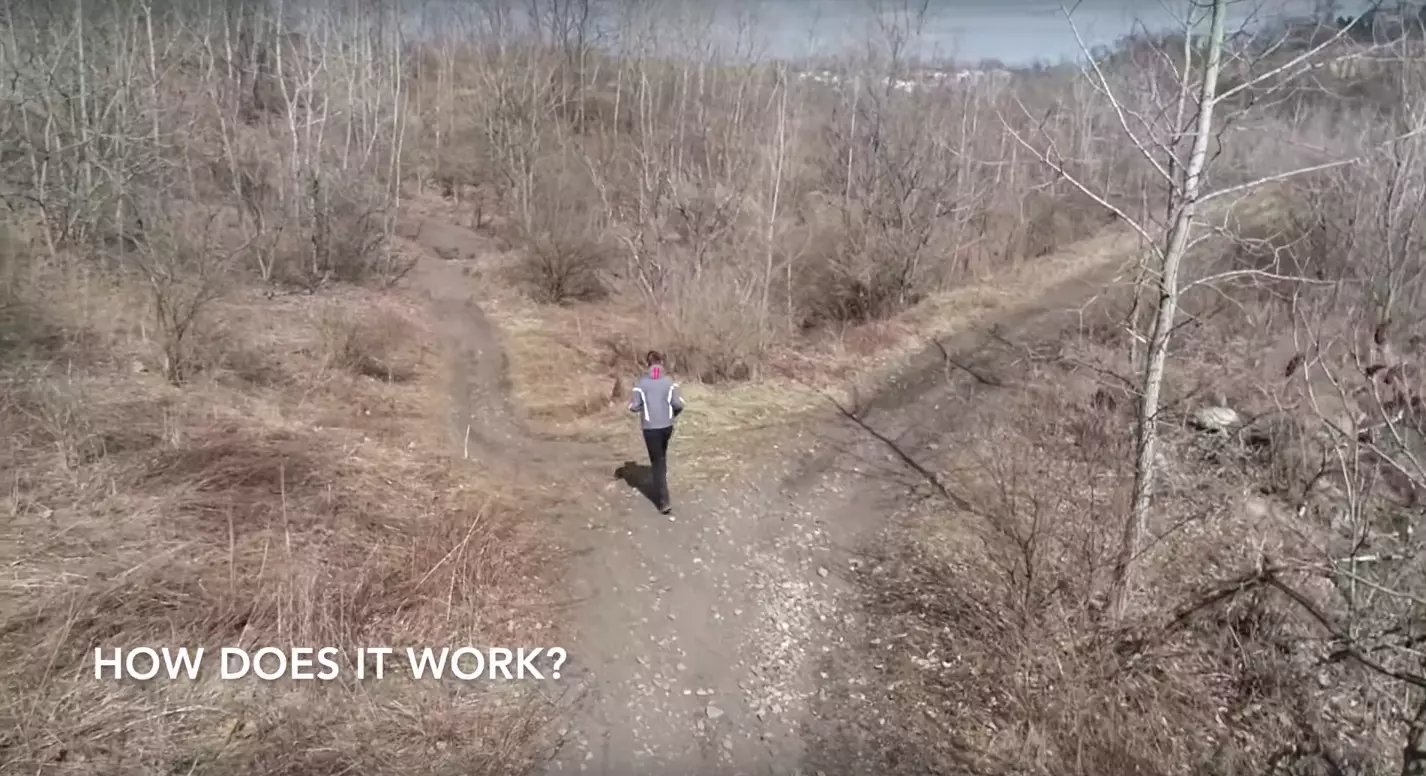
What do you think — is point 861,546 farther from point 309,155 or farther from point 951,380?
point 309,155

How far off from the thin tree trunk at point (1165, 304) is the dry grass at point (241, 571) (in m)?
4.53

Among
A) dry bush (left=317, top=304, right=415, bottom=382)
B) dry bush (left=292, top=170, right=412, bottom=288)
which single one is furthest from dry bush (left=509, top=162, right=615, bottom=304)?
dry bush (left=317, top=304, right=415, bottom=382)

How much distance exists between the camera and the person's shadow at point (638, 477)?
9.24 m

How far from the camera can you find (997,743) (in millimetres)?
6129

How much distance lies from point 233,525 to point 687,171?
1142 cm

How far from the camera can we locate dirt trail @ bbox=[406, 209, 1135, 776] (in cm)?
596

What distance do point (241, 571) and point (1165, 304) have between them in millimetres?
7010

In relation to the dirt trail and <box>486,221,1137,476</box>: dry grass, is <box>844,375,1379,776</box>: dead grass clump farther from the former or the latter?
<box>486,221,1137,476</box>: dry grass

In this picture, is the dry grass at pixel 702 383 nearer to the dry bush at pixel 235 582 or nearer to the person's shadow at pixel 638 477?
the person's shadow at pixel 638 477

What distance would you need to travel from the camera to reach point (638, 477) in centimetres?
955

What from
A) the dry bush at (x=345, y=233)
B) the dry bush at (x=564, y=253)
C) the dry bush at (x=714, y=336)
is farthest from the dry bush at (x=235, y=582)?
the dry bush at (x=564, y=253)

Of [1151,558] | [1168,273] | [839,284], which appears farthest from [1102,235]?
[1168,273]

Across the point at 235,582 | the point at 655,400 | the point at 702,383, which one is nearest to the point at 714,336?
the point at 702,383

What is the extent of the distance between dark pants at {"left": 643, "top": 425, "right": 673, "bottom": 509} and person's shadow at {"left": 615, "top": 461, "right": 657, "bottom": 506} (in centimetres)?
7
